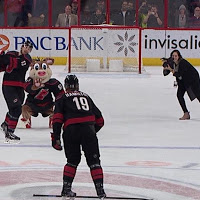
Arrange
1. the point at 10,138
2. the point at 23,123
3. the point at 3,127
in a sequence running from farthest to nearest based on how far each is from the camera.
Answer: the point at 23,123 → the point at 3,127 → the point at 10,138

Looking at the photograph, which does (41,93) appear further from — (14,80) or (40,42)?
(40,42)

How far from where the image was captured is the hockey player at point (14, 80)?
10281 millimetres

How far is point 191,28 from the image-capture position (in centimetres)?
2181

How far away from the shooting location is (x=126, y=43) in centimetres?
1984

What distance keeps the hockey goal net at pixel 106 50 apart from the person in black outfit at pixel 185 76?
6.93 metres

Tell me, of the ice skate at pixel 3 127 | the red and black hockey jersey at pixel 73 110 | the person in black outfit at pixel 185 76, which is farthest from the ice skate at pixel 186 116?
the red and black hockey jersey at pixel 73 110

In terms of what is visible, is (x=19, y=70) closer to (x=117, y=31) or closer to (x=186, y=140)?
(x=186, y=140)

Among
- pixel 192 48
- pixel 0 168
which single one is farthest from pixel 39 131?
pixel 192 48

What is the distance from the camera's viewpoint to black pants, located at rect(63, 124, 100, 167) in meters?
6.82

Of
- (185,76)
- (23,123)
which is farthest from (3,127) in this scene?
(185,76)

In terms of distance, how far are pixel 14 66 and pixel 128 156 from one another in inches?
80.0

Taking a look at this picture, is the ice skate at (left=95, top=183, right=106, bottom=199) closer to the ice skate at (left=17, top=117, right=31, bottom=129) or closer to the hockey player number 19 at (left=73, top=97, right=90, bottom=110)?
the hockey player number 19 at (left=73, top=97, right=90, bottom=110)

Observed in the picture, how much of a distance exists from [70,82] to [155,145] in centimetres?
344

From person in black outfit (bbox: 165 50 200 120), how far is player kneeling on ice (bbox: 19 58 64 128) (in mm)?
2254
